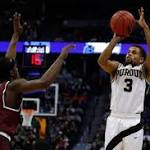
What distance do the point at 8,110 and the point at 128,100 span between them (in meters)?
1.50

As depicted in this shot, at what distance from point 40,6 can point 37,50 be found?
359 inches

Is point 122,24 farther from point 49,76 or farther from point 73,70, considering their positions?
point 73,70

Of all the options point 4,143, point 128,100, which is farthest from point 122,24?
point 4,143

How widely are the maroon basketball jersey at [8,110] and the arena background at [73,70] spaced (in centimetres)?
850

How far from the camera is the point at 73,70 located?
75.7 ft

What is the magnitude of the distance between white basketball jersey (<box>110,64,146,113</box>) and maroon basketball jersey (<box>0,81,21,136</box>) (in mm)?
1328

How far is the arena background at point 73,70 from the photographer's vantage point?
54.5ft

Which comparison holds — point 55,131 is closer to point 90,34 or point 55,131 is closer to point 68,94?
point 68,94

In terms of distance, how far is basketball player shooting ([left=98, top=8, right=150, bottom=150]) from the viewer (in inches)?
233

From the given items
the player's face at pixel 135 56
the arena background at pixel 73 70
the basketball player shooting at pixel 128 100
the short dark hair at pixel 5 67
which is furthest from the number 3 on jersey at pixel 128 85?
the arena background at pixel 73 70

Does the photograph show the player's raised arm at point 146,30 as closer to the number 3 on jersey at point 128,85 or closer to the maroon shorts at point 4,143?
the number 3 on jersey at point 128,85

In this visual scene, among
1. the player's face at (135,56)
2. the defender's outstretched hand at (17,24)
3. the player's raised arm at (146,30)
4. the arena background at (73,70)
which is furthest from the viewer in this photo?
the arena background at (73,70)

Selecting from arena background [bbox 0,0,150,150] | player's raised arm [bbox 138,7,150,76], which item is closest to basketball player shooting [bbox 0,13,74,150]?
player's raised arm [bbox 138,7,150,76]

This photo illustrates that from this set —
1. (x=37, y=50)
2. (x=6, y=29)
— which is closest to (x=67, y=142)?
(x=37, y=50)
